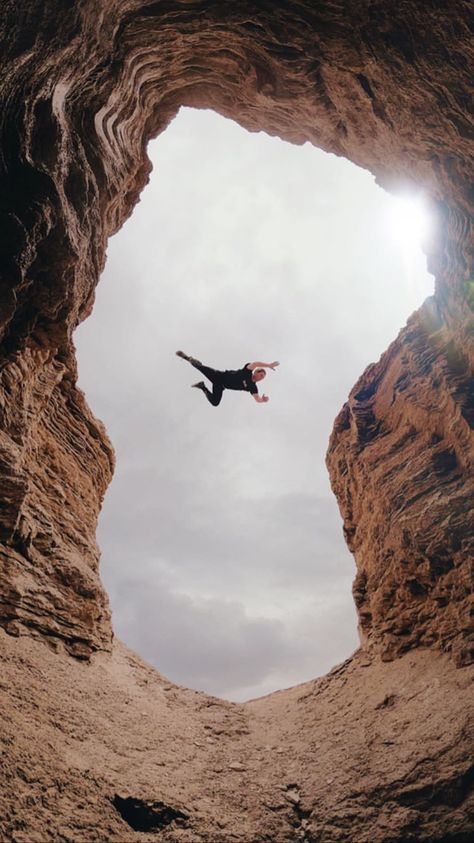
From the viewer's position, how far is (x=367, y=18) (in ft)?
31.1

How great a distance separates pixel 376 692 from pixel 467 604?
10.0 feet

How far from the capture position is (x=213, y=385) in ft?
50.4

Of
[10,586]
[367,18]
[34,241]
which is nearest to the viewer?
[34,241]

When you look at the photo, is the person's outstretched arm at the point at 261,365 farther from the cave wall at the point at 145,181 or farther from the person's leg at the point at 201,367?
the cave wall at the point at 145,181

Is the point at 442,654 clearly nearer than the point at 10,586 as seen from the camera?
No

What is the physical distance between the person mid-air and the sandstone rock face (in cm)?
394

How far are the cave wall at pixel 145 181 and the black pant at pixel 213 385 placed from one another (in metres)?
3.99

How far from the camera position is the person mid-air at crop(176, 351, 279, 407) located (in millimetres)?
14766

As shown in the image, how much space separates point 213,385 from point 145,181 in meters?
7.87

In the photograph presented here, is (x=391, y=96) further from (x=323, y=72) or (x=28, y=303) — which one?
(x=28, y=303)

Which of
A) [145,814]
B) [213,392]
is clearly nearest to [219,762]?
[145,814]

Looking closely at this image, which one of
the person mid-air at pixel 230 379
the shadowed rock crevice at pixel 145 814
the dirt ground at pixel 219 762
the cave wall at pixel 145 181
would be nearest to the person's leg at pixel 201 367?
the person mid-air at pixel 230 379

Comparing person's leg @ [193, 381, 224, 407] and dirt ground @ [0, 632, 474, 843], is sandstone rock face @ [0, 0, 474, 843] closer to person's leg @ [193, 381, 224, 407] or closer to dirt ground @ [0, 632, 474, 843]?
dirt ground @ [0, 632, 474, 843]

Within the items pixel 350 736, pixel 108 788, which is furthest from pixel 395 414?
pixel 108 788
